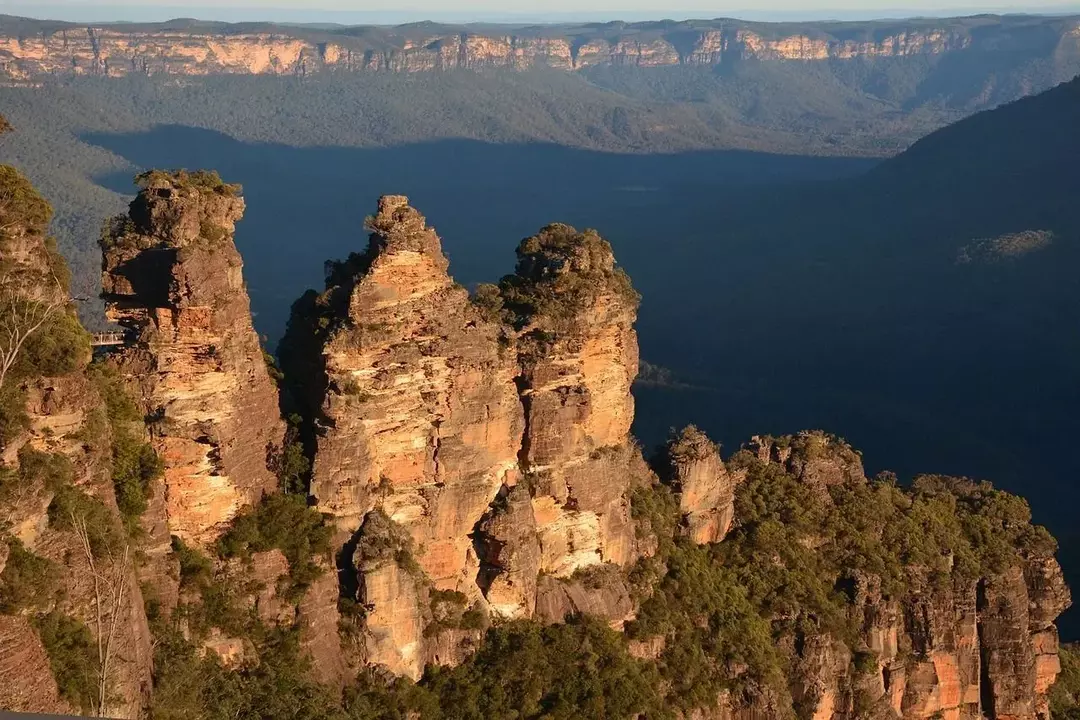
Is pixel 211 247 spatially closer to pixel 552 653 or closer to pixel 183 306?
pixel 183 306

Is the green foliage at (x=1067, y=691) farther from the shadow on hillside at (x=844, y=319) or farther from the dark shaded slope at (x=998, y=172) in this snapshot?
the dark shaded slope at (x=998, y=172)

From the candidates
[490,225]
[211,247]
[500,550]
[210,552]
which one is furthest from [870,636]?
[490,225]

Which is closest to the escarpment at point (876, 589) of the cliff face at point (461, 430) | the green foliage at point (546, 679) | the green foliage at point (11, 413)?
the green foliage at point (546, 679)

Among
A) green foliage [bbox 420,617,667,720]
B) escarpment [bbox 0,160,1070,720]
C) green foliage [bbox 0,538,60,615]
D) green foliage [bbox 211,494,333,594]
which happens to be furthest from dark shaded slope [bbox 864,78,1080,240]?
green foliage [bbox 0,538,60,615]

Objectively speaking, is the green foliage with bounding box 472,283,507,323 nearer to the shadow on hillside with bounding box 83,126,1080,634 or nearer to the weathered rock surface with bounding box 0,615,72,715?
the weathered rock surface with bounding box 0,615,72,715

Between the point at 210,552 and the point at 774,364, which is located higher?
the point at 210,552

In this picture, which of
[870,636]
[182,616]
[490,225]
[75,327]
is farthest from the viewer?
[490,225]

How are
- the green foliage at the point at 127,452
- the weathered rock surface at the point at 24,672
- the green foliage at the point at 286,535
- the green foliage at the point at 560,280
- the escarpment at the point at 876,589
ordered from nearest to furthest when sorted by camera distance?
the weathered rock surface at the point at 24,672
the green foliage at the point at 127,452
the green foliage at the point at 286,535
the green foliage at the point at 560,280
the escarpment at the point at 876,589
